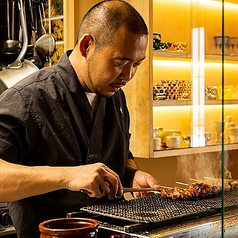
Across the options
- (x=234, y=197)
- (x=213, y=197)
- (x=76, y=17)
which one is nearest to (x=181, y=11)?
(x=76, y=17)

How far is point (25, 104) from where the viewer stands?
1550 mm

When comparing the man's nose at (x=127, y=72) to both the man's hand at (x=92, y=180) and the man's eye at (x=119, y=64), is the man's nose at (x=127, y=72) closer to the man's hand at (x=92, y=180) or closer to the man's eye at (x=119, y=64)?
the man's eye at (x=119, y=64)

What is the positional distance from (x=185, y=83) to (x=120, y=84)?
6.06 feet

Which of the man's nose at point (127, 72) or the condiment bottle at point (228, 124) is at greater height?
the man's nose at point (127, 72)

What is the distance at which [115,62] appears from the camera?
1601 millimetres

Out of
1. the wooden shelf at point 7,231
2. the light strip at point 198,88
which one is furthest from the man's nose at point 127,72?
the light strip at point 198,88

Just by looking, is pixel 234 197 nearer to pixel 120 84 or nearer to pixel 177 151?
pixel 120 84

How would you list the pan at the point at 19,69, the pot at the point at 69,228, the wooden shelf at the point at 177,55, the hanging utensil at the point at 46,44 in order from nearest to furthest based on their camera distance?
the pot at the point at 69,228 < the pan at the point at 19,69 < the hanging utensil at the point at 46,44 < the wooden shelf at the point at 177,55

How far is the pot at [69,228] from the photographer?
1045 millimetres

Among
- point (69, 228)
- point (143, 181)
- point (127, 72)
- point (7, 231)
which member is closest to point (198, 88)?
point (7, 231)

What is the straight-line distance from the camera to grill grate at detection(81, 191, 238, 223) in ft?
4.17

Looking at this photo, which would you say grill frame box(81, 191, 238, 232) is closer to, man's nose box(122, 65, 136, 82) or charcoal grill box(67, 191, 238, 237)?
charcoal grill box(67, 191, 238, 237)

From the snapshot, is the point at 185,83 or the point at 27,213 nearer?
the point at 27,213

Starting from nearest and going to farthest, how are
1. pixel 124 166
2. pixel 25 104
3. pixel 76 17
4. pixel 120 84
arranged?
pixel 25 104
pixel 120 84
pixel 124 166
pixel 76 17
